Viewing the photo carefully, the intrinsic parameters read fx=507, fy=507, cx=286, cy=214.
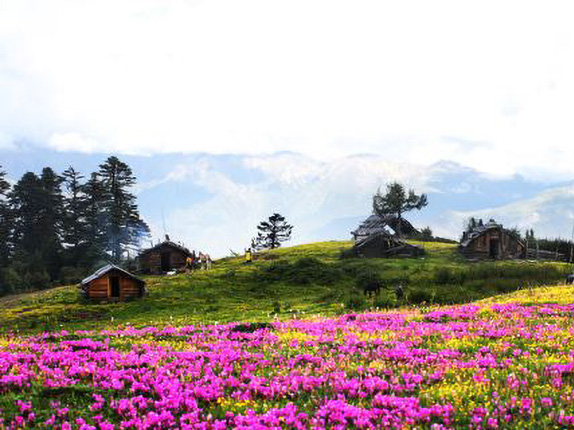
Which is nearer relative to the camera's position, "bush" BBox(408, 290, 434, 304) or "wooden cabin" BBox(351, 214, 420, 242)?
"bush" BBox(408, 290, 434, 304)

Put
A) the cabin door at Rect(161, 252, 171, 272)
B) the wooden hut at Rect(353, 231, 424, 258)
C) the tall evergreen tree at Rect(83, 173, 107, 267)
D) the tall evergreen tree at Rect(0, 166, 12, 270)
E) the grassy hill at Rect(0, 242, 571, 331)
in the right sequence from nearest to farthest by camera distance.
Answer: the grassy hill at Rect(0, 242, 571, 331) < the cabin door at Rect(161, 252, 171, 272) < the wooden hut at Rect(353, 231, 424, 258) < the tall evergreen tree at Rect(0, 166, 12, 270) < the tall evergreen tree at Rect(83, 173, 107, 267)

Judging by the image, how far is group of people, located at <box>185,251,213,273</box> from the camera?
8014 cm

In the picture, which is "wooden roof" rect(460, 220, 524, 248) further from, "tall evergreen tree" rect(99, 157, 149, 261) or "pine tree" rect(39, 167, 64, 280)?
"pine tree" rect(39, 167, 64, 280)

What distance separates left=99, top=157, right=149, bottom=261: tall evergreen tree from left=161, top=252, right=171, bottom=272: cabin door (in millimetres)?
25989

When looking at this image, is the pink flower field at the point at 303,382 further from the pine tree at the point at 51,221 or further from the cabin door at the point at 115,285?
the pine tree at the point at 51,221

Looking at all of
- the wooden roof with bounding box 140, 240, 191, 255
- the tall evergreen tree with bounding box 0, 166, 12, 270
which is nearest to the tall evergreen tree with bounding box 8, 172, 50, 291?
the tall evergreen tree with bounding box 0, 166, 12, 270

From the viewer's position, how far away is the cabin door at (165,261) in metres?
84.8

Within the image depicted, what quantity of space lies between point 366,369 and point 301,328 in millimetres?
8541

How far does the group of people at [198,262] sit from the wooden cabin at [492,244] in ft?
142

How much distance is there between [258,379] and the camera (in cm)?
1081

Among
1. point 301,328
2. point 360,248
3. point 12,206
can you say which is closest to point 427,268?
point 360,248

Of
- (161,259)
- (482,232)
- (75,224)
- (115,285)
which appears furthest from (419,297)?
(75,224)

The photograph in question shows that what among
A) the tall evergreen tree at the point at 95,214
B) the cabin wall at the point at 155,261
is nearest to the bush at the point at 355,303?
the cabin wall at the point at 155,261

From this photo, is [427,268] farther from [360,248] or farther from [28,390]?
[28,390]
